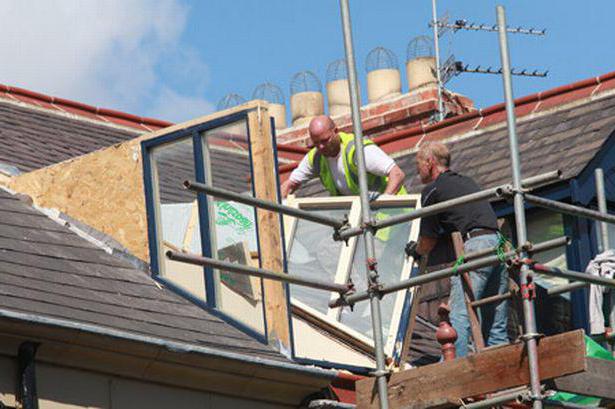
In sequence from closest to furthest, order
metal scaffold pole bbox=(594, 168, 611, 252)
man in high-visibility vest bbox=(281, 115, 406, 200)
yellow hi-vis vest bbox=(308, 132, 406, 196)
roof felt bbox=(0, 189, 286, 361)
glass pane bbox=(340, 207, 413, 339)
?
roof felt bbox=(0, 189, 286, 361) < glass pane bbox=(340, 207, 413, 339) < man in high-visibility vest bbox=(281, 115, 406, 200) < yellow hi-vis vest bbox=(308, 132, 406, 196) < metal scaffold pole bbox=(594, 168, 611, 252)

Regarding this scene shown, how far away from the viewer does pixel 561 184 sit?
16.2 metres

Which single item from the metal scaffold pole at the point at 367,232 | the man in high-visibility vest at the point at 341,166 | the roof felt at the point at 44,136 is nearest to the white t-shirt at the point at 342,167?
the man in high-visibility vest at the point at 341,166

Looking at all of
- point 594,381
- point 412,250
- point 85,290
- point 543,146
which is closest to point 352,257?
point 412,250

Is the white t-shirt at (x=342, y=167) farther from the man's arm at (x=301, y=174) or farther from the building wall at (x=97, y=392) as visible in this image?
the building wall at (x=97, y=392)

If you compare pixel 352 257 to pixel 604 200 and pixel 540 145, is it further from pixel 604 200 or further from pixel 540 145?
pixel 540 145

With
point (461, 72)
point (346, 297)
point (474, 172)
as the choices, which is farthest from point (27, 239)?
point (461, 72)

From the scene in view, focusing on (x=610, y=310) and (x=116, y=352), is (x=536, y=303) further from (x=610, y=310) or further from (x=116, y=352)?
(x=116, y=352)

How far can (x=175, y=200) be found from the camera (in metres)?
14.3

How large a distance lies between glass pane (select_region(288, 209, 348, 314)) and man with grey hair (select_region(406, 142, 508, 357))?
1848 millimetres

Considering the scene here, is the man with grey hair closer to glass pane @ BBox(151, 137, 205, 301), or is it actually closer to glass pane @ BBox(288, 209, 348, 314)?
glass pane @ BBox(288, 209, 348, 314)

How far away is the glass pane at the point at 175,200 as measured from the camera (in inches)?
554

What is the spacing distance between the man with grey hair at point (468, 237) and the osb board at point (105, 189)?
6.32ft

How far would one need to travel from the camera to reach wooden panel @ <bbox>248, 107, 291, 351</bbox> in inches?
523

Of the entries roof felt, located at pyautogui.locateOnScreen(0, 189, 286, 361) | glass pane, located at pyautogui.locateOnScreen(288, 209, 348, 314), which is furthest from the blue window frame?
glass pane, located at pyautogui.locateOnScreen(288, 209, 348, 314)
